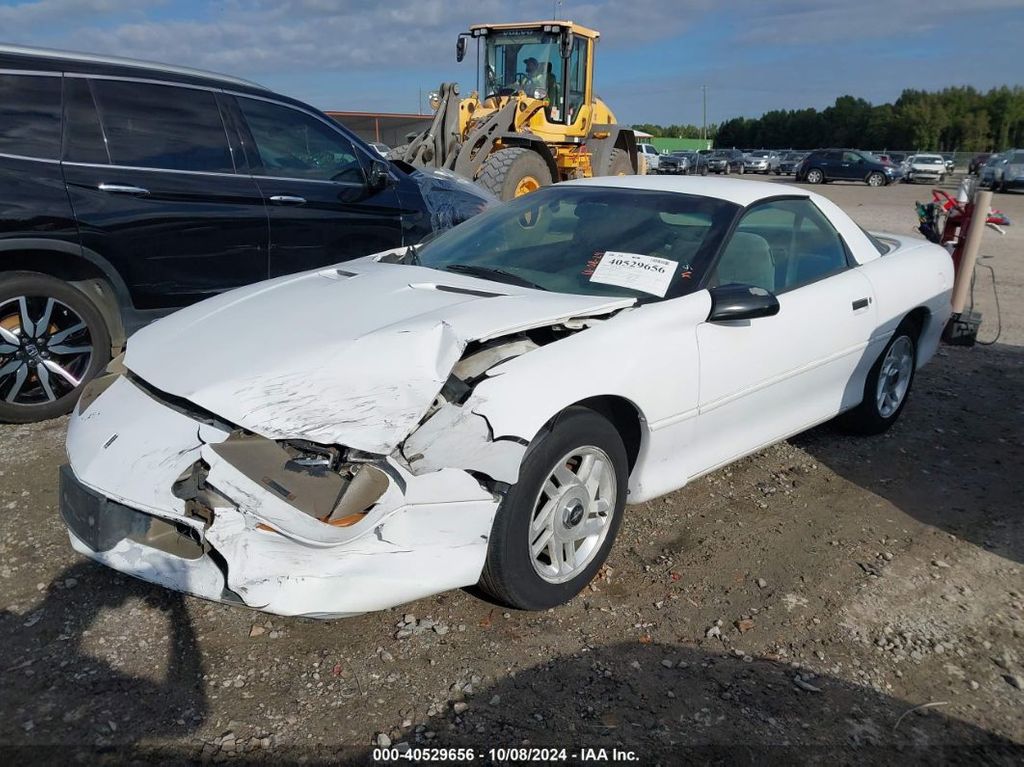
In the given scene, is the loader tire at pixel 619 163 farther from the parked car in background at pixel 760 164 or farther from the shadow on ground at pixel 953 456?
the parked car in background at pixel 760 164

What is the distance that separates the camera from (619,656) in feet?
9.11

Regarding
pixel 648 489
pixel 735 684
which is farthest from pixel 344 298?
pixel 735 684

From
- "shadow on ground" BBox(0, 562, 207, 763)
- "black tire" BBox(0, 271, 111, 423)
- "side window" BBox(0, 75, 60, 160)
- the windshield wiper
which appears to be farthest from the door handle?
"shadow on ground" BBox(0, 562, 207, 763)

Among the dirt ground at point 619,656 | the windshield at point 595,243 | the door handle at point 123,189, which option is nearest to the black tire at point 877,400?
the dirt ground at point 619,656

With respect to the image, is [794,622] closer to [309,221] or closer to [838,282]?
[838,282]

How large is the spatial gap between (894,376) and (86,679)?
437cm

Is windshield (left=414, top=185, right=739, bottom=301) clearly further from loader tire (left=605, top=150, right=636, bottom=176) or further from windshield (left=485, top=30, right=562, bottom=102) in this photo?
loader tire (left=605, top=150, right=636, bottom=176)

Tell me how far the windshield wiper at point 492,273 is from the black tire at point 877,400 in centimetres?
219

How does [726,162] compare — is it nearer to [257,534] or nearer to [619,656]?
[619,656]

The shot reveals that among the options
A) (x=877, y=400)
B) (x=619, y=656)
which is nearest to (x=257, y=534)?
(x=619, y=656)

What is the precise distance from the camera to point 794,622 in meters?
3.01

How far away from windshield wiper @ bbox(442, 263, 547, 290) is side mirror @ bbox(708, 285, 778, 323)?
2.41ft

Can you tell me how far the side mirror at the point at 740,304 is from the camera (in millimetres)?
3342

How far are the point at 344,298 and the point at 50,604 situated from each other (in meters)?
1.57
